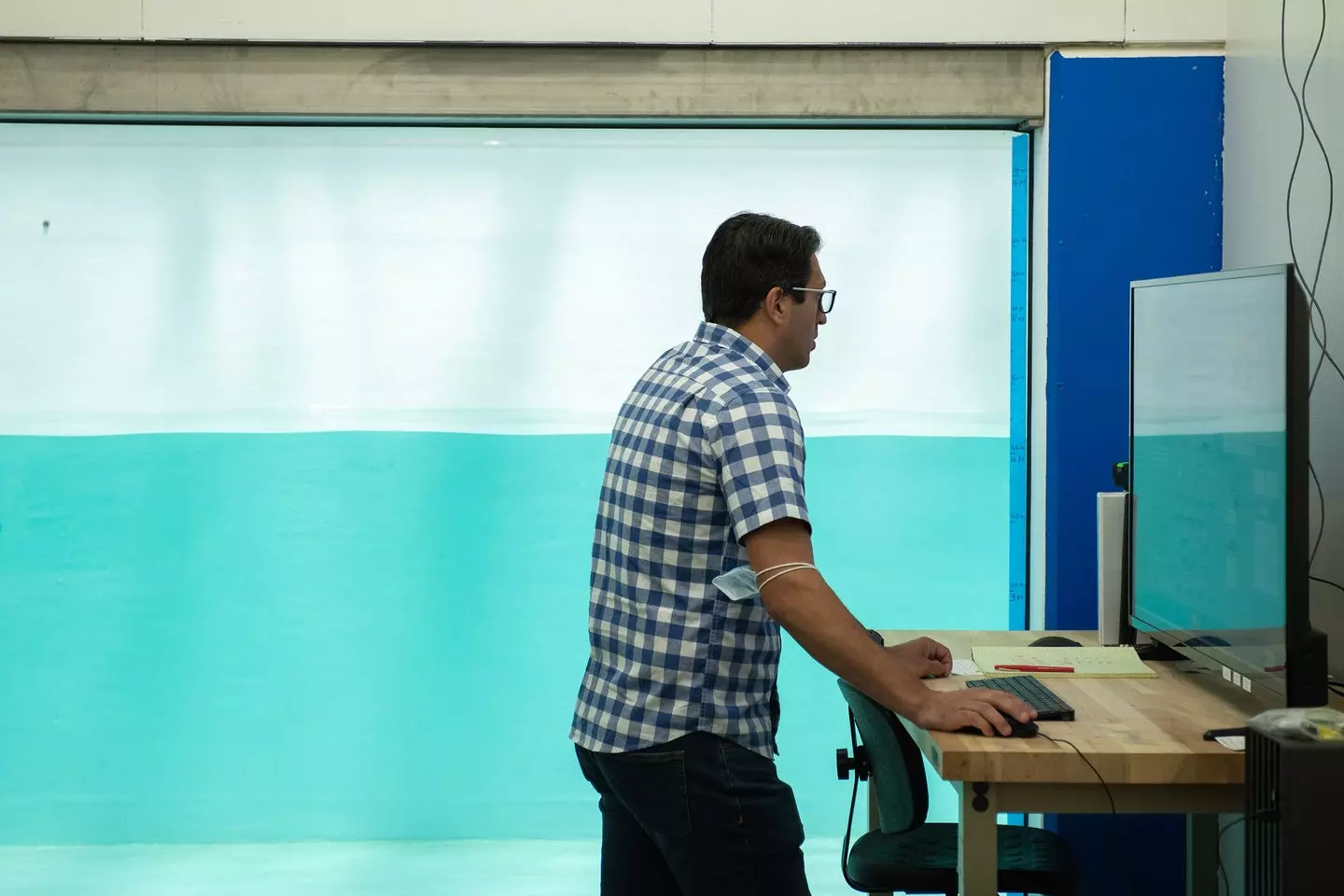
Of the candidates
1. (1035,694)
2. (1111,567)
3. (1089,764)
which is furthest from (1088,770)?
(1111,567)

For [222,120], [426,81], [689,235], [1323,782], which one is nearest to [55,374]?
[222,120]

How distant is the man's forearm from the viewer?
171 centimetres

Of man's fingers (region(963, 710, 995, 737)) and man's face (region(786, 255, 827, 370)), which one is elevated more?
man's face (region(786, 255, 827, 370))

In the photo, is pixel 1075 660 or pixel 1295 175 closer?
pixel 1075 660

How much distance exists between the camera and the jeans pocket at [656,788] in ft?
5.81

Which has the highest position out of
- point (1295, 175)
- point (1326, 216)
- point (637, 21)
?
point (637, 21)

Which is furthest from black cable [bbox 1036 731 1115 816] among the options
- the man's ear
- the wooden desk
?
the man's ear

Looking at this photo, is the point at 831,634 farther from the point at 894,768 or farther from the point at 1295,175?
the point at 1295,175

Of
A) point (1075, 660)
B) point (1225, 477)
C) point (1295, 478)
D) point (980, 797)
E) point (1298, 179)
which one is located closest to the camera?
point (1295, 478)

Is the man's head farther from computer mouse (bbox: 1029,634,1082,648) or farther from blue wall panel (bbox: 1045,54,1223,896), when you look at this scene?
blue wall panel (bbox: 1045,54,1223,896)

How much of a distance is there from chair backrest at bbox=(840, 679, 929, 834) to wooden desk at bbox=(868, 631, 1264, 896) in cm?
8

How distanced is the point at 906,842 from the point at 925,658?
1.33ft

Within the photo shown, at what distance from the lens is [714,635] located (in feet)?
5.87

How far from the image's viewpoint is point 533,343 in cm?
320
